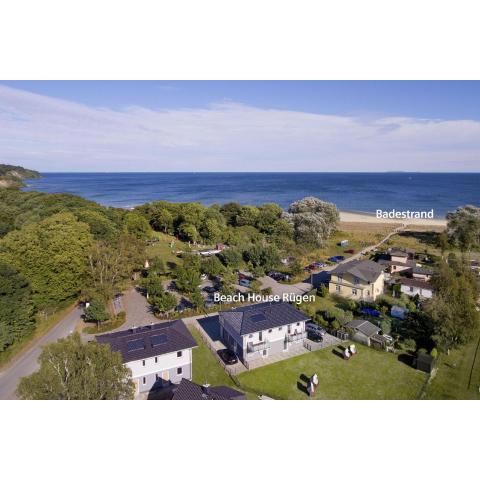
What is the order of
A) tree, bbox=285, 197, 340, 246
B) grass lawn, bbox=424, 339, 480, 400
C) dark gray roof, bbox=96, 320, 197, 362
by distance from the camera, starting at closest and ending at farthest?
grass lawn, bbox=424, 339, 480, 400, dark gray roof, bbox=96, 320, 197, 362, tree, bbox=285, 197, 340, 246

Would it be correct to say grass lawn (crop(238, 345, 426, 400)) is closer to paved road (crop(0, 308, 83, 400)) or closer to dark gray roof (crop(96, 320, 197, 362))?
dark gray roof (crop(96, 320, 197, 362))

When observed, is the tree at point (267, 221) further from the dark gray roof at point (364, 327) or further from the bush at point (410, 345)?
the bush at point (410, 345)

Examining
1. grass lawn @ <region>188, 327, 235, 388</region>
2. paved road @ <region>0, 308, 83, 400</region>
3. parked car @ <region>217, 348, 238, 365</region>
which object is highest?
parked car @ <region>217, 348, 238, 365</region>

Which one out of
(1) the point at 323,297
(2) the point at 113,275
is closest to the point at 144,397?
(2) the point at 113,275

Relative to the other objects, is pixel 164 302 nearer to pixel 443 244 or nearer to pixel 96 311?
pixel 96 311

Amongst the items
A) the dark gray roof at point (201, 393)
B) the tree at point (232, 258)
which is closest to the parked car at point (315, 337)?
the dark gray roof at point (201, 393)

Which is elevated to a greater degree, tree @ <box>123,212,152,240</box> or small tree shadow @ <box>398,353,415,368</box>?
tree @ <box>123,212,152,240</box>

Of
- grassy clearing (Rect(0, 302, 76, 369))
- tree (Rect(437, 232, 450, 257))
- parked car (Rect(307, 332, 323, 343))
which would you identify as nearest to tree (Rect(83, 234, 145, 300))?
grassy clearing (Rect(0, 302, 76, 369))
